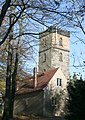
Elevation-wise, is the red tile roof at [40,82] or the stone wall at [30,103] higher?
the red tile roof at [40,82]

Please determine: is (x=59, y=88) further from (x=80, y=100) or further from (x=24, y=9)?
(x=24, y=9)

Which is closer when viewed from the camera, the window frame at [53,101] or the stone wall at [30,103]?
the stone wall at [30,103]

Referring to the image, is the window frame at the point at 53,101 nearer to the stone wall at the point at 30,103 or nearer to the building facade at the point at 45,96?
the building facade at the point at 45,96

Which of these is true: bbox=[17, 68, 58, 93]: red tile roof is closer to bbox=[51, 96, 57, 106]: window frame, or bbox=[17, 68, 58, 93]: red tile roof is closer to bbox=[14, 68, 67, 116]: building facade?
bbox=[14, 68, 67, 116]: building facade

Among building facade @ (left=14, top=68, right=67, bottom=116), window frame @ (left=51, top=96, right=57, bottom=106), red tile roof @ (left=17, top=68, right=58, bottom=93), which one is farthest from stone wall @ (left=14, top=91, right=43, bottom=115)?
window frame @ (left=51, top=96, right=57, bottom=106)

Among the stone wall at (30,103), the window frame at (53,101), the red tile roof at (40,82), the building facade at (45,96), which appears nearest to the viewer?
the building facade at (45,96)

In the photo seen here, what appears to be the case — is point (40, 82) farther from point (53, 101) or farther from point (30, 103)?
point (53, 101)

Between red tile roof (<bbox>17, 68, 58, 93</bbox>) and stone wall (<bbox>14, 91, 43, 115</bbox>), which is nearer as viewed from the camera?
stone wall (<bbox>14, 91, 43, 115</bbox>)

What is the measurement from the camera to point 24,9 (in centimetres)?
1380

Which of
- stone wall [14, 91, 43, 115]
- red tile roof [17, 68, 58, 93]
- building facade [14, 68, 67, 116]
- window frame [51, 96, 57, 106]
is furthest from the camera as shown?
red tile roof [17, 68, 58, 93]

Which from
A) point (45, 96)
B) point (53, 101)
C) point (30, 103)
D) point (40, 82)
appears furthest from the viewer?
point (40, 82)

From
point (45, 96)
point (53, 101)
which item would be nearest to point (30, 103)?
point (45, 96)

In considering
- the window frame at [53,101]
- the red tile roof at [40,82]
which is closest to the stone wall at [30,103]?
the red tile roof at [40,82]

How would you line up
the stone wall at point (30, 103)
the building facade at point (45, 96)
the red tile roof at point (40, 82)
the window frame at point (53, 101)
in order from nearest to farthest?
the building facade at point (45, 96)
the stone wall at point (30, 103)
the window frame at point (53, 101)
the red tile roof at point (40, 82)
